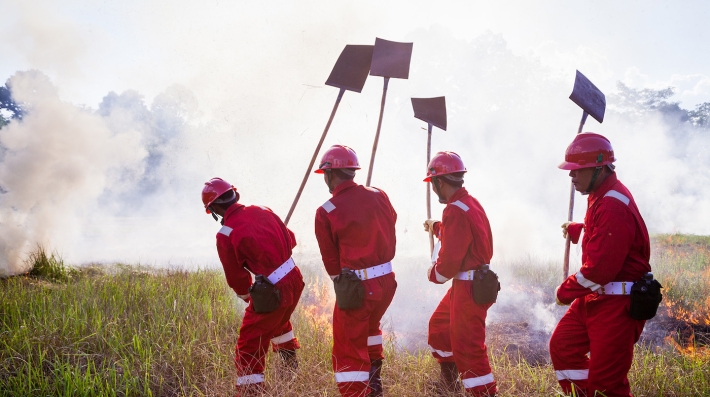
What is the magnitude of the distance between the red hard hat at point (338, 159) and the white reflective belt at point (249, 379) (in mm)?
1962

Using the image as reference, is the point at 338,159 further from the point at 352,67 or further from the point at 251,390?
the point at 251,390

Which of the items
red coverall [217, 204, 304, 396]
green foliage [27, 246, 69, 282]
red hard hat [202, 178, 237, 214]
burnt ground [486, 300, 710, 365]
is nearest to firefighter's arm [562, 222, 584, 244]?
burnt ground [486, 300, 710, 365]

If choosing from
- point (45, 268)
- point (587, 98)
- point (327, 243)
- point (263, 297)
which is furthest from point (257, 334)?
point (45, 268)

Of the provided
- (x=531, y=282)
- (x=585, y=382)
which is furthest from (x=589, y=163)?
(x=531, y=282)

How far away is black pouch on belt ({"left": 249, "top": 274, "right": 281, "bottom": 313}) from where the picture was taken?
400 cm

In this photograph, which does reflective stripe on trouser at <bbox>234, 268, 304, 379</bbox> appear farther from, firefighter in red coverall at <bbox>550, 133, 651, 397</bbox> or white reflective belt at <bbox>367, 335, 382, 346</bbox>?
firefighter in red coverall at <bbox>550, 133, 651, 397</bbox>

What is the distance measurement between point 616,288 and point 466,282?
3.85ft

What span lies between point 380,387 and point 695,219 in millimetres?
23178

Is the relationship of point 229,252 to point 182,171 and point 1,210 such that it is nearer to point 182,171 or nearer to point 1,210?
point 1,210

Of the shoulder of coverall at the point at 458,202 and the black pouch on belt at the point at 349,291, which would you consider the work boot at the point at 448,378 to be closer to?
the black pouch on belt at the point at 349,291

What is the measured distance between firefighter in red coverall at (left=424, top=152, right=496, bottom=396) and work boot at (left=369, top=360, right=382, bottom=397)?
1.79 ft

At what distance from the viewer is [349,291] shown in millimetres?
3830

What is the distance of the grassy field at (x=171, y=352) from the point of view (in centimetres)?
408

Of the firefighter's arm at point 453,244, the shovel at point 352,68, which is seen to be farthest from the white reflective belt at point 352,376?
the shovel at point 352,68
